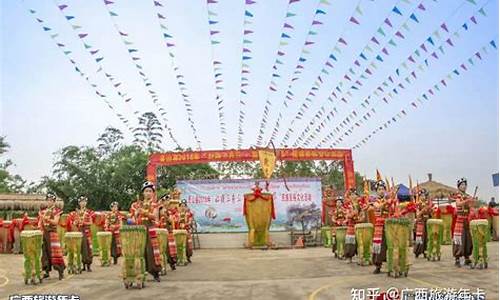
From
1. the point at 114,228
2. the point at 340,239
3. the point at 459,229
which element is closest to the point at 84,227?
the point at 114,228

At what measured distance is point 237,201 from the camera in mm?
19844

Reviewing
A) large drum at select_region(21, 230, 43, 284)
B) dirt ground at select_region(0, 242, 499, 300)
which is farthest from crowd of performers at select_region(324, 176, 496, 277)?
large drum at select_region(21, 230, 43, 284)

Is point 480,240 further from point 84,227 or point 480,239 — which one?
point 84,227

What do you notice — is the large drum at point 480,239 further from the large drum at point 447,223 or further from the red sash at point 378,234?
the large drum at point 447,223

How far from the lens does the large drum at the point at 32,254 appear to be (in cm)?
835

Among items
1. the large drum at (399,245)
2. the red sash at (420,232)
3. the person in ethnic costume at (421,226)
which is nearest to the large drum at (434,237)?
the person in ethnic costume at (421,226)

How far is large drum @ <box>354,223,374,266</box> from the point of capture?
10297 millimetres

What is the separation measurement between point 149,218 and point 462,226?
17.6ft

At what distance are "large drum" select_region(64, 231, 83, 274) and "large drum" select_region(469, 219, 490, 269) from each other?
22.7ft

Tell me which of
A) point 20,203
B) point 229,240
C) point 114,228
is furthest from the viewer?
point 229,240

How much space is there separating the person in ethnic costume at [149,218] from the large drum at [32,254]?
5.35 feet

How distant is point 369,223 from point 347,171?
974 centimetres

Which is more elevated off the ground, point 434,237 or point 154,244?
point 154,244

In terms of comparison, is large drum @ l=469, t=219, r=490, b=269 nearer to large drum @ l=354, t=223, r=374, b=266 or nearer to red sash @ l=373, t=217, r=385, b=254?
red sash @ l=373, t=217, r=385, b=254
